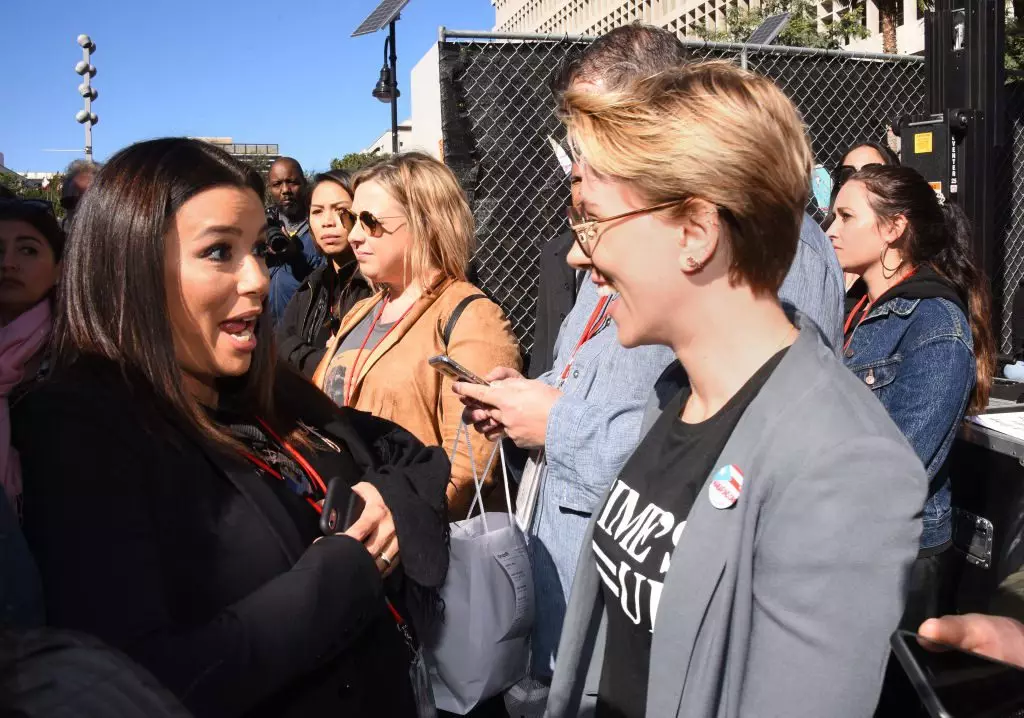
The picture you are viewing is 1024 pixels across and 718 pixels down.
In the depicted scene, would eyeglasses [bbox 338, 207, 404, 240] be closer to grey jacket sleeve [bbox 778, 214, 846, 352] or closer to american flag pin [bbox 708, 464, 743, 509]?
grey jacket sleeve [bbox 778, 214, 846, 352]

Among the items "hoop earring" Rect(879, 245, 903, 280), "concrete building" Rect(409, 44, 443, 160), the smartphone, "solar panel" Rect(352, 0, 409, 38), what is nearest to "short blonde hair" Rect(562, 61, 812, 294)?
the smartphone

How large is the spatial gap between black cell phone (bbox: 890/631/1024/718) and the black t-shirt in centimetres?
36

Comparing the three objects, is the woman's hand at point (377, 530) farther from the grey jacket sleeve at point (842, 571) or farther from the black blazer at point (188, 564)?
the grey jacket sleeve at point (842, 571)

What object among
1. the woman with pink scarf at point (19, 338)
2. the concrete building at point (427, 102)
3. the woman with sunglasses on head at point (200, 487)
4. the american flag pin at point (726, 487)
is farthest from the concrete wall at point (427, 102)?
the american flag pin at point (726, 487)

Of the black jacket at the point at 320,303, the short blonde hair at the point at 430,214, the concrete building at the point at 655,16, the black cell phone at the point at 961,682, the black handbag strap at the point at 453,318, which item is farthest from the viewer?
the concrete building at the point at 655,16

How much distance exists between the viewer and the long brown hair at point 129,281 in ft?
5.16

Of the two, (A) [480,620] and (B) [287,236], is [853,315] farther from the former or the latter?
(B) [287,236]

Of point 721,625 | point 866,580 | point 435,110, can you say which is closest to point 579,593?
point 721,625

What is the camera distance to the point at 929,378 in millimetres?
2902

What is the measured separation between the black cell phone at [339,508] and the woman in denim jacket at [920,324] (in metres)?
1.76

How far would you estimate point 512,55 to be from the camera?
575 cm

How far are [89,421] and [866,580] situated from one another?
4.04 feet

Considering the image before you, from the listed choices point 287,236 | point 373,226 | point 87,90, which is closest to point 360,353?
point 373,226

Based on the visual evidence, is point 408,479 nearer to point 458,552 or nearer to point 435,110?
point 458,552
